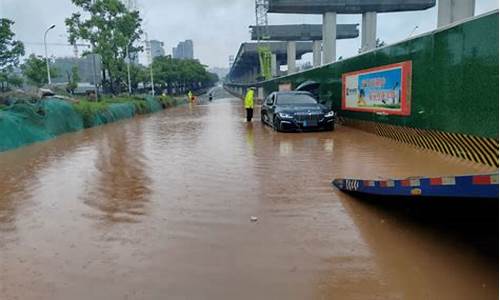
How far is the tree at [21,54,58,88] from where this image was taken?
133 feet

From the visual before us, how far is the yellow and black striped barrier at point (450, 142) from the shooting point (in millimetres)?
7613

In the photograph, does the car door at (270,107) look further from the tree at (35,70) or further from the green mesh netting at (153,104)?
the tree at (35,70)

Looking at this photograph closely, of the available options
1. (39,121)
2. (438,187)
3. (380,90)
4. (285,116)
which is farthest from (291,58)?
(438,187)

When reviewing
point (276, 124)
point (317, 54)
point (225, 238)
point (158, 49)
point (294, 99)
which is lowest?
point (225, 238)

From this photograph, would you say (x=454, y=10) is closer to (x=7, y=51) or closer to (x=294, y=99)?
(x=294, y=99)

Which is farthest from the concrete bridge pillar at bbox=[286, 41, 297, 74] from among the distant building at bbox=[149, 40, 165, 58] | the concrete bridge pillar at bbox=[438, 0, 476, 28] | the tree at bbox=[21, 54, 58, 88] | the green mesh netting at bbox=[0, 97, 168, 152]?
the green mesh netting at bbox=[0, 97, 168, 152]

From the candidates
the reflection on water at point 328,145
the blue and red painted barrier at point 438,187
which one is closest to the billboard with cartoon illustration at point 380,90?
the reflection on water at point 328,145

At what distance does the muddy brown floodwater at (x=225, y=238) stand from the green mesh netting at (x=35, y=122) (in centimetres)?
443

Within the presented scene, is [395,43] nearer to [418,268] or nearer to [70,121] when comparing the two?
[418,268]

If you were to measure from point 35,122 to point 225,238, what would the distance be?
40.1ft

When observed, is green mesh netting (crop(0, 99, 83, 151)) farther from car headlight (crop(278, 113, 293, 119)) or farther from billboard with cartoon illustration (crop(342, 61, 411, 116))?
billboard with cartoon illustration (crop(342, 61, 411, 116))

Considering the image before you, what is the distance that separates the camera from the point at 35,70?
4078cm

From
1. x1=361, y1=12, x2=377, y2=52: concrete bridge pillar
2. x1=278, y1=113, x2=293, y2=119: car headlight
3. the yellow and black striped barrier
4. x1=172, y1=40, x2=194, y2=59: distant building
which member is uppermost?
x1=172, y1=40, x2=194, y2=59: distant building

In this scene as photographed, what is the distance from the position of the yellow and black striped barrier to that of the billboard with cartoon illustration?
21.5 inches
